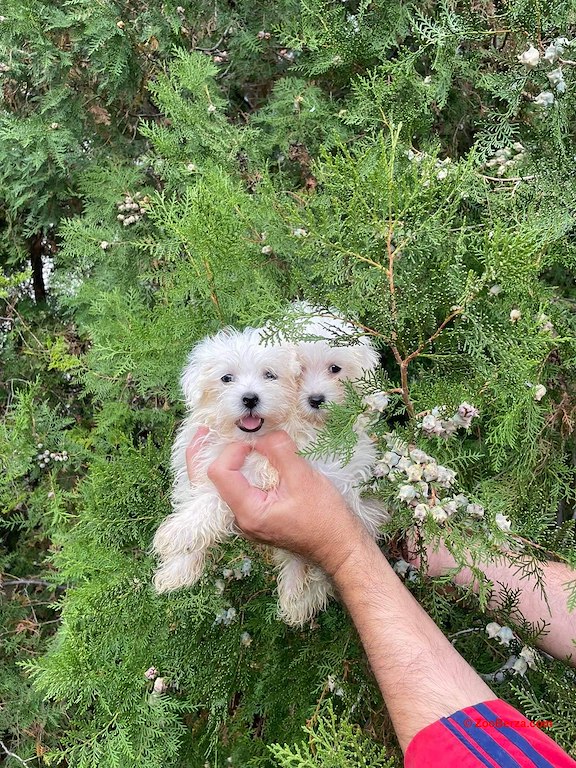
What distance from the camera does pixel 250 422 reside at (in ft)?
6.19

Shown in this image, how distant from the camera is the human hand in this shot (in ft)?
5.35

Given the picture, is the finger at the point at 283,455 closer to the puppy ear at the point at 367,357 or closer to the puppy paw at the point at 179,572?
the puppy ear at the point at 367,357

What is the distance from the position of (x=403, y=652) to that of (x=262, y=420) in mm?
794

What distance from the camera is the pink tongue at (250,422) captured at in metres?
1.88

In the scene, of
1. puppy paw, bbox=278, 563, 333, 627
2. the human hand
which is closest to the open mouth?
the human hand

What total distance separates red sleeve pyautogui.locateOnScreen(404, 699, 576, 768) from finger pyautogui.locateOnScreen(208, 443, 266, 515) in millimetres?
721

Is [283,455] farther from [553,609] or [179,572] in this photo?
[553,609]

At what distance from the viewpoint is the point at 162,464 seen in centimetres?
247

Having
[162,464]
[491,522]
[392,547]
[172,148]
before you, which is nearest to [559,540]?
[491,522]

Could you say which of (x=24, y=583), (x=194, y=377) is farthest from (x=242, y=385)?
(x=24, y=583)

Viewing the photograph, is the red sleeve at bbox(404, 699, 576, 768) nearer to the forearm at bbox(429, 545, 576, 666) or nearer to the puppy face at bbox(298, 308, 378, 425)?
the forearm at bbox(429, 545, 576, 666)

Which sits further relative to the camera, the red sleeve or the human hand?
the human hand

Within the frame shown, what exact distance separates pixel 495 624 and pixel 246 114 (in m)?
2.53

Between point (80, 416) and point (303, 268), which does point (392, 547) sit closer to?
point (303, 268)
